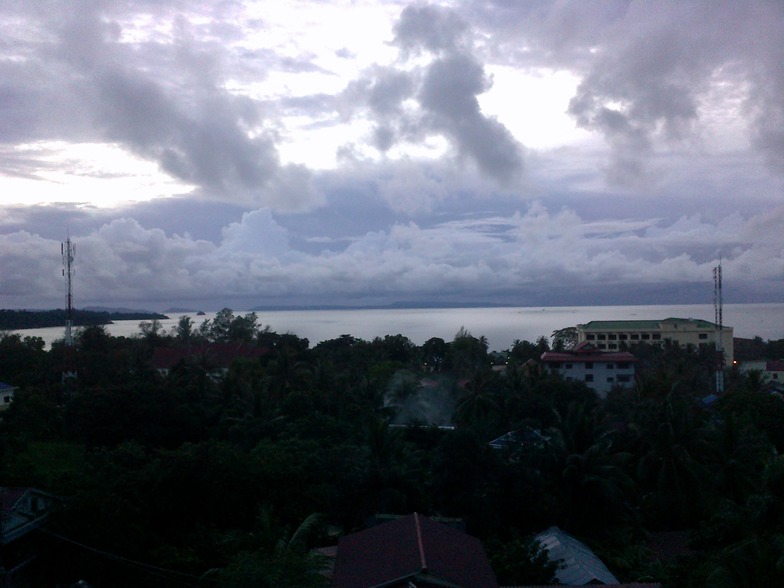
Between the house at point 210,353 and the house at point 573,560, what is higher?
the house at point 210,353

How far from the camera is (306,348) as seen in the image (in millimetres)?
57312

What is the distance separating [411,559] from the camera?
11.5 meters

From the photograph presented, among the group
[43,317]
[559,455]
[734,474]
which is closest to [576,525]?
[559,455]

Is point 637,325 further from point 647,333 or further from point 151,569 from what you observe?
point 151,569

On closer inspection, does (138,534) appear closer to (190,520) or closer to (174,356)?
(190,520)

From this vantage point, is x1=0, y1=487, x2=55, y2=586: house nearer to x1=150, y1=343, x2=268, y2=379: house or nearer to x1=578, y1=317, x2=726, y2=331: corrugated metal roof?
x1=150, y1=343, x2=268, y2=379: house

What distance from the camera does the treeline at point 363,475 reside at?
614 inches

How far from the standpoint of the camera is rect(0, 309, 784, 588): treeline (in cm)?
1559

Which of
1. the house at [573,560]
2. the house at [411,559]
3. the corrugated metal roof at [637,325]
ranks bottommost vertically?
the house at [573,560]

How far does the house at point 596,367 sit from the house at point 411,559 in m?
41.1

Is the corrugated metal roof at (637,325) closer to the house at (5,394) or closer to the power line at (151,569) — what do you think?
the house at (5,394)

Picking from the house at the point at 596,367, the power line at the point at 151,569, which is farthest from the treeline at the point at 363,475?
the house at the point at 596,367

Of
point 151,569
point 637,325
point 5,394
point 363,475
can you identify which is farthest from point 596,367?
point 151,569

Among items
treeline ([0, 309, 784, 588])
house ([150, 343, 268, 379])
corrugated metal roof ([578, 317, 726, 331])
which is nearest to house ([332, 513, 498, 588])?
treeline ([0, 309, 784, 588])
